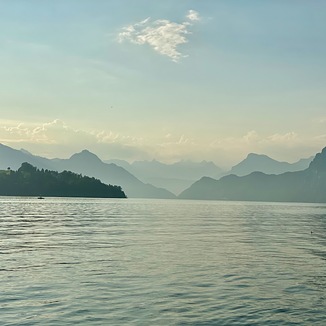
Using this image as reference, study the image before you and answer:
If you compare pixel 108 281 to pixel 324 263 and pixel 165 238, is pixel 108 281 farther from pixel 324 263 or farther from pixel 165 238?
pixel 165 238

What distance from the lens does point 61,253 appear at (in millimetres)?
49719

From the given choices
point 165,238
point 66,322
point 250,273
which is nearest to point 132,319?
point 66,322

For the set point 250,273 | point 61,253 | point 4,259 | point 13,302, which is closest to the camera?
point 13,302

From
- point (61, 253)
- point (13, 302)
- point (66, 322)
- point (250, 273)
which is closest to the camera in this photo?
point (66, 322)

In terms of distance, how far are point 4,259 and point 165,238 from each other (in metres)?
29.9

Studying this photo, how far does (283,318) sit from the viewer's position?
2592 centimetres

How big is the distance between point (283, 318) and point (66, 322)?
12.5 metres

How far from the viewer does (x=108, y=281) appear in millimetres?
34438

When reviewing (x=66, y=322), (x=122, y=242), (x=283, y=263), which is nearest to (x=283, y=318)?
(x=66, y=322)

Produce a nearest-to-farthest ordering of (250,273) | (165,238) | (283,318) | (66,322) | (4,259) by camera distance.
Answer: (66,322), (283,318), (250,273), (4,259), (165,238)

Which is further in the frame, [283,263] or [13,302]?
[283,263]

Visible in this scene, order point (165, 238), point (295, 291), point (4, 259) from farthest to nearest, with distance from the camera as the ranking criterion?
1. point (165, 238)
2. point (4, 259)
3. point (295, 291)

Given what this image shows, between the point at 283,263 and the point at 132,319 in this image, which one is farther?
the point at 283,263

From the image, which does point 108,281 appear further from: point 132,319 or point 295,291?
point 295,291
